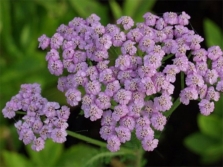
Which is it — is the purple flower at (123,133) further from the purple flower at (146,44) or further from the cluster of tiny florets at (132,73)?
the purple flower at (146,44)

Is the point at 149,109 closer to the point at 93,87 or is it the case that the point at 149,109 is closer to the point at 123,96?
the point at 123,96

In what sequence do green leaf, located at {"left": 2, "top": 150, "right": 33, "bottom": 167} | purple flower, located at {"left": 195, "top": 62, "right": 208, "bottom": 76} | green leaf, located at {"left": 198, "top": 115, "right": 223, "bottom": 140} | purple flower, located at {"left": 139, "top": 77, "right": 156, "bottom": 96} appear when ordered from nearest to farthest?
purple flower, located at {"left": 139, "top": 77, "right": 156, "bottom": 96}, purple flower, located at {"left": 195, "top": 62, "right": 208, "bottom": 76}, green leaf, located at {"left": 2, "top": 150, "right": 33, "bottom": 167}, green leaf, located at {"left": 198, "top": 115, "right": 223, "bottom": 140}

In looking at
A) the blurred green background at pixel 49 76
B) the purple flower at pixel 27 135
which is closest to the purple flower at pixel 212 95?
the purple flower at pixel 27 135

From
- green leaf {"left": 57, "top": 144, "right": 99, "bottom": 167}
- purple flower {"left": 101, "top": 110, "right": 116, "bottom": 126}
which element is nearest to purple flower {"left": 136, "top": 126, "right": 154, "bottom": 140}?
purple flower {"left": 101, "top": 110, "right": 116, "bottom": 126}

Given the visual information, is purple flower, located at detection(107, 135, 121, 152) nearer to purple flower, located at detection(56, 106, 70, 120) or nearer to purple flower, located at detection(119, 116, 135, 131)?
purple flower, located at detection(119, 116, 135, 131)

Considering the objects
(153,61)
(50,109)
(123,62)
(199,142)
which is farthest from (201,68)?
(199,142)

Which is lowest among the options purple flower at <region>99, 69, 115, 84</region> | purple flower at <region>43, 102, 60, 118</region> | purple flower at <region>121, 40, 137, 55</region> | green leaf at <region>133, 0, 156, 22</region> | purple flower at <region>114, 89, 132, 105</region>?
purple flower at <region>114, 89, 132, 105</region>
